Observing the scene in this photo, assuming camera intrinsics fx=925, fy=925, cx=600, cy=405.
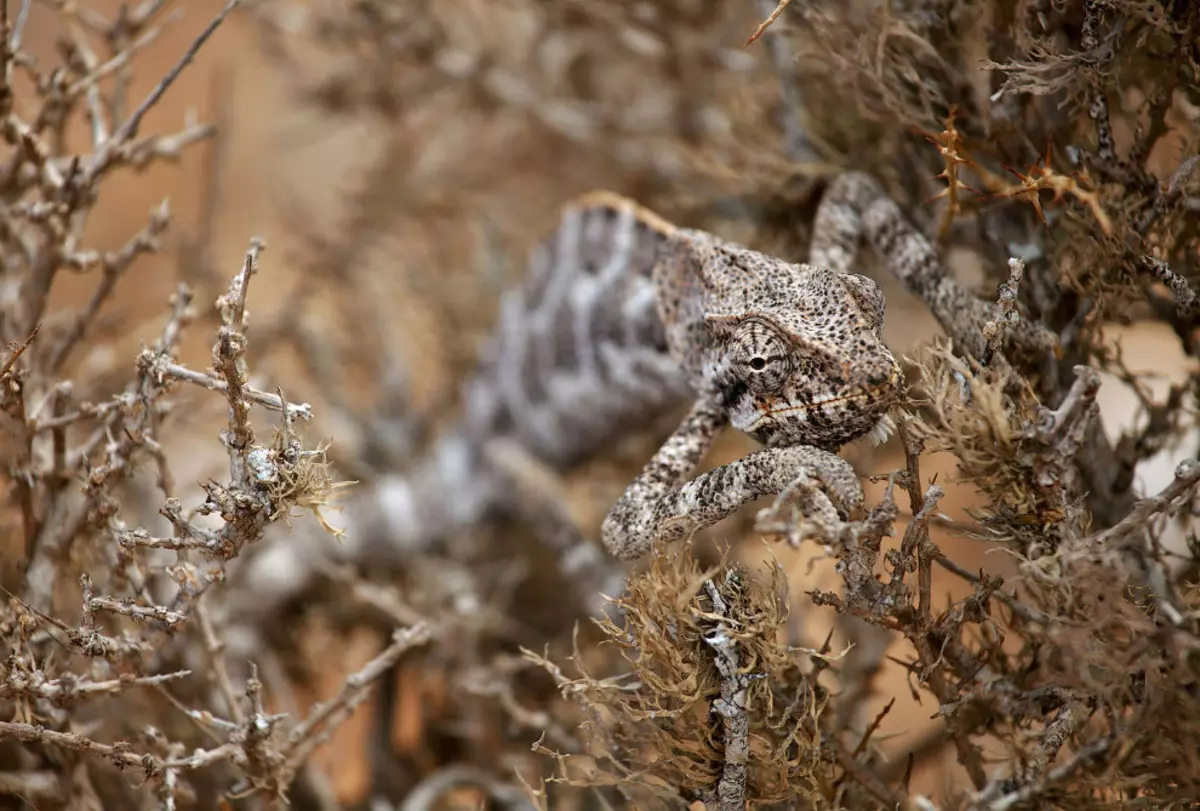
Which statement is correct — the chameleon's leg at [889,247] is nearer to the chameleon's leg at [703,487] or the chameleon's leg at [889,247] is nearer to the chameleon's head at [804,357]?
the chameleon's head at [804,357]

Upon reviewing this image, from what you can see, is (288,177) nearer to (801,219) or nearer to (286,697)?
(286,697)

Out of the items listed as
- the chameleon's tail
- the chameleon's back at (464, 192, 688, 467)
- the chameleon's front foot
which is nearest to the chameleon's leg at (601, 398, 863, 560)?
the chameleon's front foot

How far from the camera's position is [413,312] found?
330 cm

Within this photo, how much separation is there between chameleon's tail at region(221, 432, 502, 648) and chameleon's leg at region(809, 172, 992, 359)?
131 centimetres

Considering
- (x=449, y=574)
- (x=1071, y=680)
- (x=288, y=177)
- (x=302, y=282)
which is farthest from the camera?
(x=288, y=177)

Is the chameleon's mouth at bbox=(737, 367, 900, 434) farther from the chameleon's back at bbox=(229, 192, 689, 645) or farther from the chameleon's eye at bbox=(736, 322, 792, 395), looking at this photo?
the chameleon's back at bbox=(229, 192, 689, 645)

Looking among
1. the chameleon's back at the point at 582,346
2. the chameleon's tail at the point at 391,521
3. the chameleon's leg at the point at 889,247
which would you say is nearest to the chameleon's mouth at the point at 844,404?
the chameleon's leg at the point at 889,247

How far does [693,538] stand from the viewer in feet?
5.56

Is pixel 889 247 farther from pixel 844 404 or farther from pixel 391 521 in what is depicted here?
pixel 391 521

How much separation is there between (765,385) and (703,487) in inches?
6.4

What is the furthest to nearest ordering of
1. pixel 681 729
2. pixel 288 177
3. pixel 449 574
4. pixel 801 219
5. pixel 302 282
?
1. pixel 288 177
2. pixel 302 282
3. pixel 449 574
4. pixel 801 219
5. pixel 681 729

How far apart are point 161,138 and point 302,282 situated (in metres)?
1.16

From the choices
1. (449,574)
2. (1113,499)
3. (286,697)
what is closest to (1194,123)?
(1113,499)

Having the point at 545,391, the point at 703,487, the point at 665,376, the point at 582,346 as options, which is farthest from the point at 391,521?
the point at 703,487
